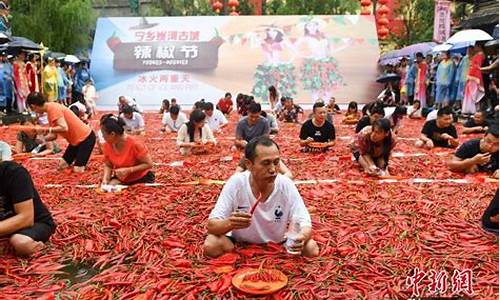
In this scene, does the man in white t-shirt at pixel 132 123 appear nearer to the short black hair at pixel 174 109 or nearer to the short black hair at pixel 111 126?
the short black hair at pixel 174 109

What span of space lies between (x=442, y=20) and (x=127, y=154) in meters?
16.6

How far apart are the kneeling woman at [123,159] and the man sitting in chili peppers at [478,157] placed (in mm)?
3692

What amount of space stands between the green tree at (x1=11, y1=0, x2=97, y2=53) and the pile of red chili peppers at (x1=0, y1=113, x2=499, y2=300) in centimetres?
1609

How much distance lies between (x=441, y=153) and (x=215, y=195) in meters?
4.12

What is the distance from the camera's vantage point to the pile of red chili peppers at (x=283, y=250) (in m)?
3.09

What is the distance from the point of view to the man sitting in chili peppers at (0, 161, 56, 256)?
341 cm

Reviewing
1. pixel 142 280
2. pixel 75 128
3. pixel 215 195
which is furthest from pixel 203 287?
pixel 75 128

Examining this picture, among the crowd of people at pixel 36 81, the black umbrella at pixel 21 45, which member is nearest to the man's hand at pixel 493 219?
the crowd of people at pixel 36 81

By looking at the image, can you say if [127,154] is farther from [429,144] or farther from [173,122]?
[173,122]

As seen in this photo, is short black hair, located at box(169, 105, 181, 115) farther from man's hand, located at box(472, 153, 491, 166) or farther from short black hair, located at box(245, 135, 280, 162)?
short black hair, located at box(245, 135, 280, 162)

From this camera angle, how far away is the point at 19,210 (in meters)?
3.49

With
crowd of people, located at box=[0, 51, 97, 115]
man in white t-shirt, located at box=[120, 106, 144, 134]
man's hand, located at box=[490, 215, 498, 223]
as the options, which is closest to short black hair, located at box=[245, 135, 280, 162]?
man's hand, located at box=[490, 215, 498, 223]

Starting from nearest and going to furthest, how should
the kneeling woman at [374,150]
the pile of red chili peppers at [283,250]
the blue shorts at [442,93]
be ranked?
the pile of red chili peppers at [283,250], the kneeling woman at [374,150], the blue shorts at [442,93]

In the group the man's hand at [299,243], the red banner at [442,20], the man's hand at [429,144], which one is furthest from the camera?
the red banner at [442,20]
